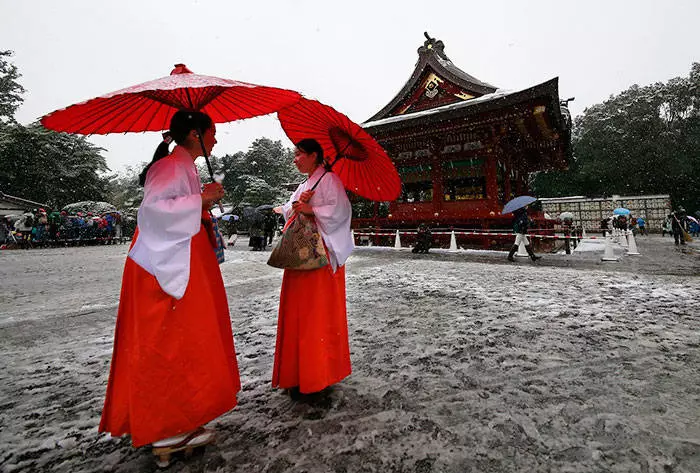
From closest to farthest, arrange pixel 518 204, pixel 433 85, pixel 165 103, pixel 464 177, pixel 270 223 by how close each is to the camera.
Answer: pixel 165 103 < pixel 518 204 < pixel 464 177 < pixel 433 85 < pixel 270 223

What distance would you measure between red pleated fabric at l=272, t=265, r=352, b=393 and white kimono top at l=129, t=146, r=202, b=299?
71 centimetres

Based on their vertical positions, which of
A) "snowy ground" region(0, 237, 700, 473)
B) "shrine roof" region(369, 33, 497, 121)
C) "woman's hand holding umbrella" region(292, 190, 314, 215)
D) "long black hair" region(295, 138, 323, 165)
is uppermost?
"shrine roof" region(369, 33, 497, 121)

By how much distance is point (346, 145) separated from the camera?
239cm

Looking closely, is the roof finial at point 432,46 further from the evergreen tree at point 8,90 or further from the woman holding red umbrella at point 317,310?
the evergreen tree at point 8,90

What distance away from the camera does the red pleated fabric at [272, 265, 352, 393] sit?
199cm

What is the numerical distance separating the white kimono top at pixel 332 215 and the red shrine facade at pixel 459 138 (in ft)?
31.8

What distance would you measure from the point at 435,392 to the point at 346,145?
1753 millimetres

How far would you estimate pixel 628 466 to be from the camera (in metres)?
1.44

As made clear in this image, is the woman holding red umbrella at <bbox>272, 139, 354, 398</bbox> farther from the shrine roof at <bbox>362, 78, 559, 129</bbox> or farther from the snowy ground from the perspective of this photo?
the shrine roof at <bbox>362, 78, 559, 129</bbox>

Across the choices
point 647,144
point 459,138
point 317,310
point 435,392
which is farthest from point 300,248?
point 647,144

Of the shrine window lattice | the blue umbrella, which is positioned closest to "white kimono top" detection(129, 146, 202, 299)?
the blue umbrella

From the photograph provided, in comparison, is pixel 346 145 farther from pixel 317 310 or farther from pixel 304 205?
pixel 317 310

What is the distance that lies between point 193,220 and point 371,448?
1.37m

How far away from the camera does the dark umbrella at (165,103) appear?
153cm
